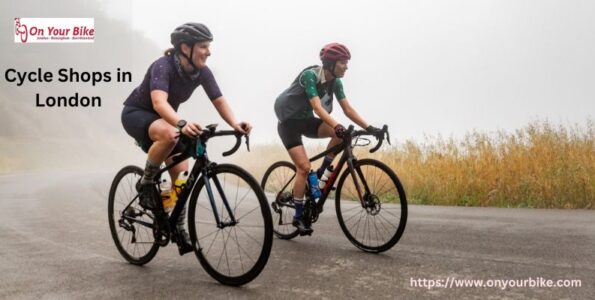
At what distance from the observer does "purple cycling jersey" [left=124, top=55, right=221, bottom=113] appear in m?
4.80

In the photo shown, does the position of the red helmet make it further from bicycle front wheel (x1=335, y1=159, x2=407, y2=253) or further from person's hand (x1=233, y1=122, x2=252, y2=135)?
person's hand (x1=233, y1=122, x2=252, y2=135)

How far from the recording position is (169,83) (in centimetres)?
499

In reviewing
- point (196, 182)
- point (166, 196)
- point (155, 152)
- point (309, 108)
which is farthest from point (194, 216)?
point (309, 108)

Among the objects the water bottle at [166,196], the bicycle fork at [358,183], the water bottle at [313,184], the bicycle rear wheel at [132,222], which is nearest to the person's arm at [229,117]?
the water bottle at [166,196]

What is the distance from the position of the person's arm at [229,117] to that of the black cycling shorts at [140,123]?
1.73 ft

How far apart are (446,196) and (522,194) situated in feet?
4.43

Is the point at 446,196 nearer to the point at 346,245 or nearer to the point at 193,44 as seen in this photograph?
the point at 346,245

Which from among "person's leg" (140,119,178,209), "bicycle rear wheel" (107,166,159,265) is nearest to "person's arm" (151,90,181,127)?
"person's leg" (140,119,178,209)

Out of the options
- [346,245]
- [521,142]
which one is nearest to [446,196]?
[521,142]

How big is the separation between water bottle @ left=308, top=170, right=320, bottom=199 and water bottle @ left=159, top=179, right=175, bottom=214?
5.87 ft

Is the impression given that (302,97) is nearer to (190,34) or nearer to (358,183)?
(358,183)

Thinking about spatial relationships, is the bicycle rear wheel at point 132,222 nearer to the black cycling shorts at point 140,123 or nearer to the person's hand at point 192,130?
the black cycling shorts at point 140,123

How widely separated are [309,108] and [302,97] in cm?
17

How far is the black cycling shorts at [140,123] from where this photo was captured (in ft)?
16.3
